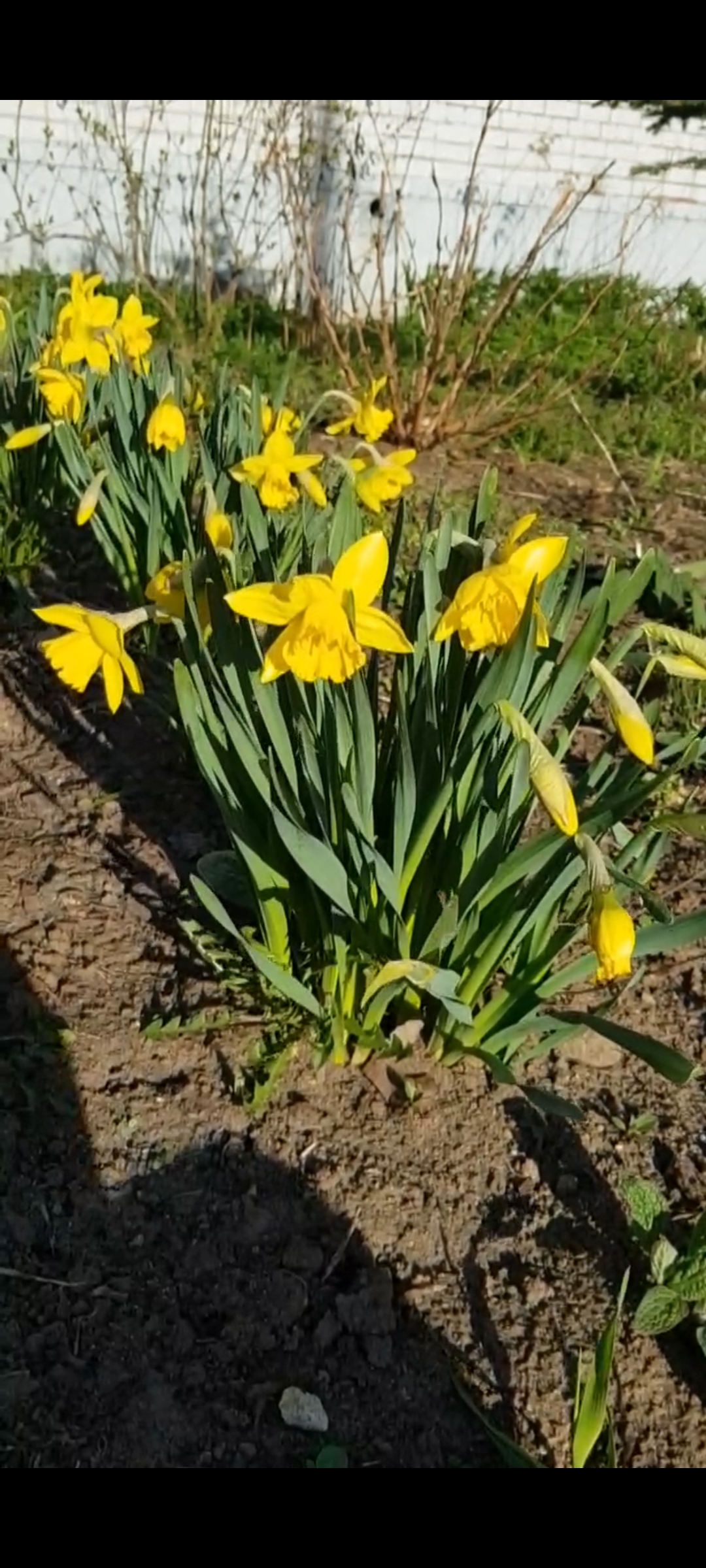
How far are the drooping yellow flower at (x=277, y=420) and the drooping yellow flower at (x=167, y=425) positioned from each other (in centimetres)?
20

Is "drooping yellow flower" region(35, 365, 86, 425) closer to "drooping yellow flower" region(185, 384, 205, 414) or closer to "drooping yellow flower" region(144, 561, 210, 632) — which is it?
"drooping yellow flower" region(185, 384, 205, 414)

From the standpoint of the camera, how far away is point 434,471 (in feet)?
14.8

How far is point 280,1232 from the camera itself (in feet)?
5.78

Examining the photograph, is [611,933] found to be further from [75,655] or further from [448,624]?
[75,655]

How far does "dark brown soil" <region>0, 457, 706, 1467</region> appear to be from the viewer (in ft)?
5.12

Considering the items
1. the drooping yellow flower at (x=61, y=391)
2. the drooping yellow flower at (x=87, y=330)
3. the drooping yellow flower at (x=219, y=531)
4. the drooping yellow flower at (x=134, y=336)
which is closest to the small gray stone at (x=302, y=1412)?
the drooping yellow flower at (x=219, y=531)

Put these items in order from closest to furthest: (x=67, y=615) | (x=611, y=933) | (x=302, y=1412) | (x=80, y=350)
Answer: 1. (x=611, y=933)
2. (x=302, y=1412)
3. (x=67, y=615)
4. (x=80, y=350)

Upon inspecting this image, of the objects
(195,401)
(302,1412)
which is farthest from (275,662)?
(195,401)

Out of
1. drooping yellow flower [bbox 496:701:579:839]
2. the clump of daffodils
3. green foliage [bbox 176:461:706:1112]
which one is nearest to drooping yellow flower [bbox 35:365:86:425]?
the clump of daffodils

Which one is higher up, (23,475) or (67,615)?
(67,615)

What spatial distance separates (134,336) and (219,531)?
1.48m

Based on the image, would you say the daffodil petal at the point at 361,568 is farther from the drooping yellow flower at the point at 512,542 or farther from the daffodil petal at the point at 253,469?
the daffodil petal at the point at 253,469
